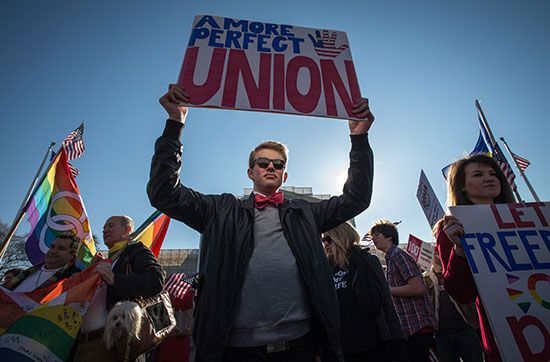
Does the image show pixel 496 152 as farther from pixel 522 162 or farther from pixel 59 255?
pixel 59 255

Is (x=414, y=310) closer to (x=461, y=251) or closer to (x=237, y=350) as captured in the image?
(x=461, y=251)

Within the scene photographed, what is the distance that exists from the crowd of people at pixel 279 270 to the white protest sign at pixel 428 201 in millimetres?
3694

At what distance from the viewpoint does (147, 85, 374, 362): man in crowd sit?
5.30 feet

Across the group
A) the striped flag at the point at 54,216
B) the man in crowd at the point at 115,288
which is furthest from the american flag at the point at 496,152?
the striped flag at the point at 54,216

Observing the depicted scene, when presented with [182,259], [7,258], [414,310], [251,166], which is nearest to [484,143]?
[414,310]

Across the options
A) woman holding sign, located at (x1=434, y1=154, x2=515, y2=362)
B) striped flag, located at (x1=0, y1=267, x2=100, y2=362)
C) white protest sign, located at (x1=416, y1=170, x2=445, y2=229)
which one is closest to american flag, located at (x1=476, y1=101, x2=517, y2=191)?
white protest sign, located at (x1=416, y1=170, x2=445, y2=229)

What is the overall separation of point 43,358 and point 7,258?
1039 inches

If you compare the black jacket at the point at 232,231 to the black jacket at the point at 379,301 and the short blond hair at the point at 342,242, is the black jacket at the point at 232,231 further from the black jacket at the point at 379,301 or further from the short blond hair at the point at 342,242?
the short blond hair at the point at 342,242

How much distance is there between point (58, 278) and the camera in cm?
333

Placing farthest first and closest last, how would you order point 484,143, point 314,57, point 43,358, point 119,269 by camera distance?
point 484,143 < point 119,269 < point 314,57 < point 43,358

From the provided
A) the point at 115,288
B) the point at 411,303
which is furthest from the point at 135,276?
the point at 411,303

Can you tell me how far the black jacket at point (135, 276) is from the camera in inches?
105

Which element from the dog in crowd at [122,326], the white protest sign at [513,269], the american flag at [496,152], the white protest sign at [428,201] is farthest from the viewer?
the american flag at [496,152]

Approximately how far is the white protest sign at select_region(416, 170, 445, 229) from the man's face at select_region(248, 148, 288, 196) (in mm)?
5169
